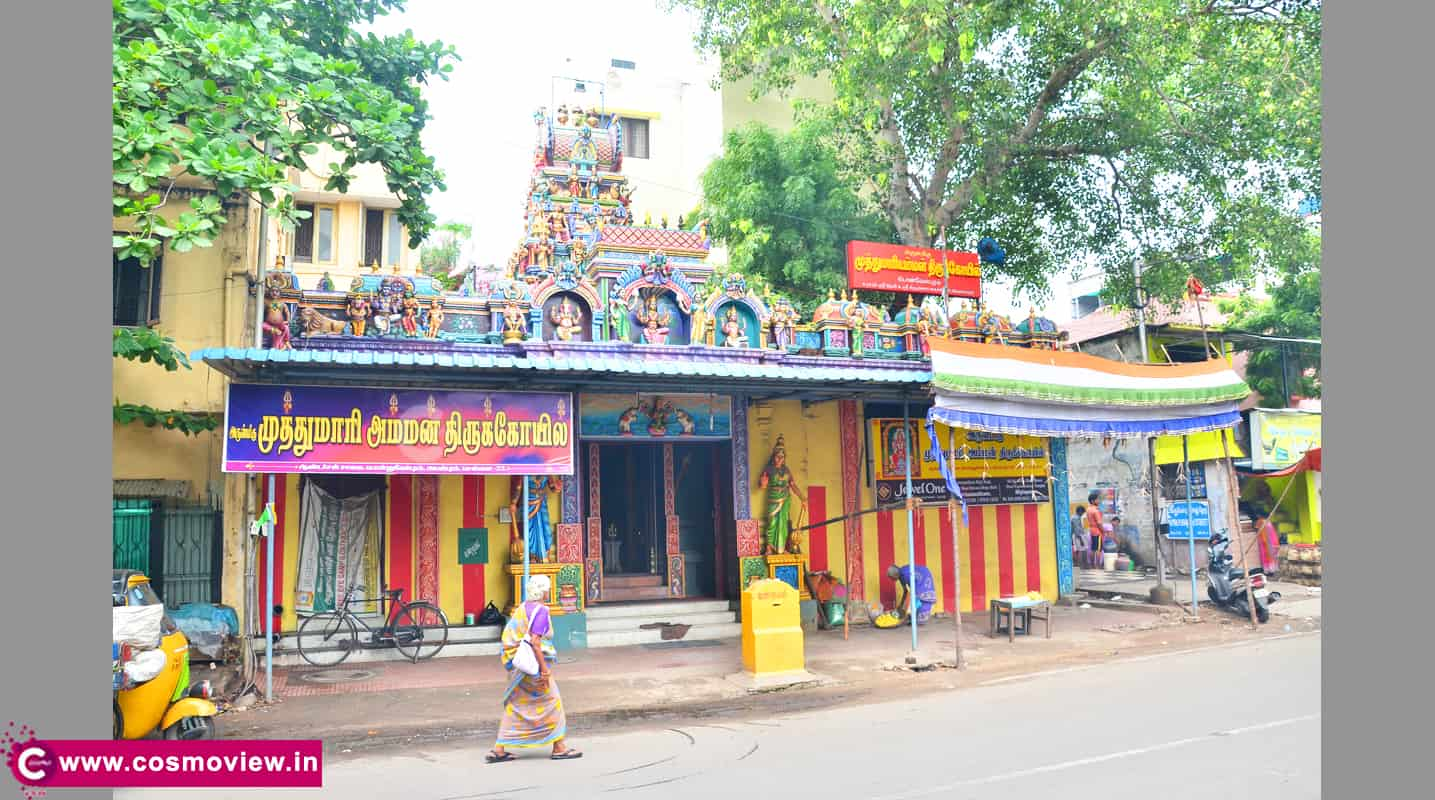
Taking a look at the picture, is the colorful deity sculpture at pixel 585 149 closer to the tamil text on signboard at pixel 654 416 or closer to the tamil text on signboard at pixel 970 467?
the tamil text on signboard at pixel 654 416

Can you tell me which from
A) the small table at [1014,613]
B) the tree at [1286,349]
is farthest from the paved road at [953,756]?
the tree at [1286,349]

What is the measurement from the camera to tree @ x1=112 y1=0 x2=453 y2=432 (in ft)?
28.7

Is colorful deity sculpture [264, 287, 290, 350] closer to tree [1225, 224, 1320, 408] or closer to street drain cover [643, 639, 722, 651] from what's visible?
street drain cover [643, 639, 722, 651]

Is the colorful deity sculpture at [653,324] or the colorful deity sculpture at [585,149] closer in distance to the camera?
the colorful deity sculpture at [653,324]

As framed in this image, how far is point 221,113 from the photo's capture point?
9477 millimetres

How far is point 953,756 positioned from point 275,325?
8.90 metres

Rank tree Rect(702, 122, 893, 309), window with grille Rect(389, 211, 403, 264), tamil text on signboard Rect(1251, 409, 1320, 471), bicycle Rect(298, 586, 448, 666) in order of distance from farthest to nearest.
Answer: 1. window with grille Rect(389, 211, 403, 264)
2. tamil text on signboard Rect(1251, 409, 1320, 471)
3. tree Rect(702, 122, 893, 309)
4. bicycle Rect(298, 586, 448, 666)

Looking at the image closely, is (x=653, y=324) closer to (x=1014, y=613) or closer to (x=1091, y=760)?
(x=1014, y=613)

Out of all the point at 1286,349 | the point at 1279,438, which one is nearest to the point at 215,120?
the point at 1279,438

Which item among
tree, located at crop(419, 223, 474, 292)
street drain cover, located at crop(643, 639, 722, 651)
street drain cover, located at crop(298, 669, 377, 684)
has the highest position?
tree, located at crop(419, 223, 474, 292)

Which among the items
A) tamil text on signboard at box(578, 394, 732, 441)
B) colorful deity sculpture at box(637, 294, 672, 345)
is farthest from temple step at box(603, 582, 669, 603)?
colorful deity sculpture at box(637, 294, 672, 345)

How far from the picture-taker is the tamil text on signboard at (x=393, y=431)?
33.7 feet

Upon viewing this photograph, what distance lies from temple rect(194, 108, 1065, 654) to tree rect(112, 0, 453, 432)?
1.68 meters

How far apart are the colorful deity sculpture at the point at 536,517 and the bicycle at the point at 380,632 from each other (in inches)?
53.4
